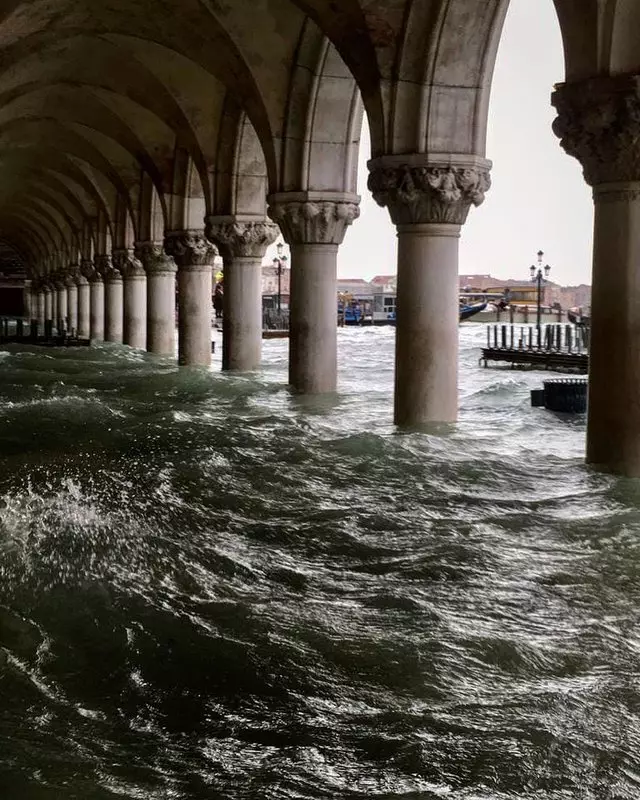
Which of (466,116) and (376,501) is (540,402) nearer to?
(466,116)

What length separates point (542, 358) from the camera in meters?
19.5

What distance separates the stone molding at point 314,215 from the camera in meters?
12.7

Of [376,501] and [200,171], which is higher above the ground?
[200,171]

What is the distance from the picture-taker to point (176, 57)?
51.3 feet

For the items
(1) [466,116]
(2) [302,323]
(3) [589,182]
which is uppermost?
(1) [466,116]

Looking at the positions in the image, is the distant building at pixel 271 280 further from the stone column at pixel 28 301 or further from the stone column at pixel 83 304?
the stone column at pixel 83 304

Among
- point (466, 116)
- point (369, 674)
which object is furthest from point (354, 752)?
point (466, 116)

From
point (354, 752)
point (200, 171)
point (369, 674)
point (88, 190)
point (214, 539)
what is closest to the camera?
point (354, 752)

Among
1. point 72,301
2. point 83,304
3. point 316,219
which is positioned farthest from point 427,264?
point 72,301

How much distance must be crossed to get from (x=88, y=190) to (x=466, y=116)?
1943 centimetres

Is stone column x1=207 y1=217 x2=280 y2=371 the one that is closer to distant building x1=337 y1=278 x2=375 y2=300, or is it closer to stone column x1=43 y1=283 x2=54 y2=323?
stone column x1=43 y1=283 x2=54 y2=323

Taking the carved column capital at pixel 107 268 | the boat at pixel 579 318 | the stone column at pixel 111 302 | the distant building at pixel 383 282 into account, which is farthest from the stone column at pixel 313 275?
the distant building at pixel 383 282

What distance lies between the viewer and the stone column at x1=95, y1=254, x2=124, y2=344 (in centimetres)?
2786

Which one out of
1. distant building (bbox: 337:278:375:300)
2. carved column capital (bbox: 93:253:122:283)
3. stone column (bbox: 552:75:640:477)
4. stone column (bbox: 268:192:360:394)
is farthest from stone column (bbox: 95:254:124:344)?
distant building (bbox: 337:278:375:300)
